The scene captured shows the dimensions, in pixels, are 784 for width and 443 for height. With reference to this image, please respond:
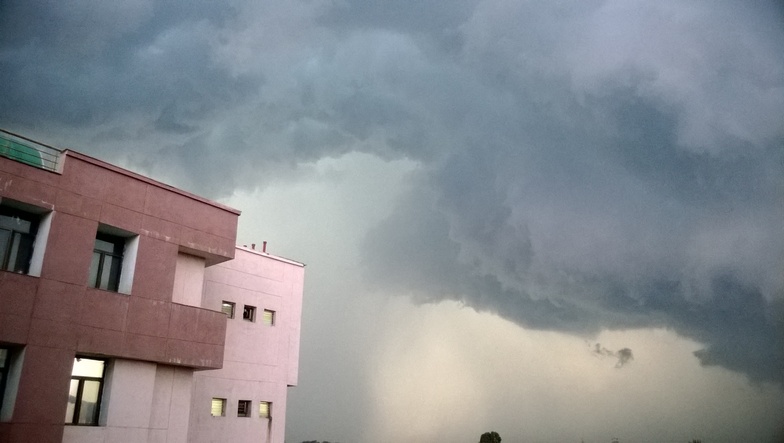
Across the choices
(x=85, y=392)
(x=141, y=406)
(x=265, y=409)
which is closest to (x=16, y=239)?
(x=85, y=392)

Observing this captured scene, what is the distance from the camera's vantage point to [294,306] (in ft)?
107

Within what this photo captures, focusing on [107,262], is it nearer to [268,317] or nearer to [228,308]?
[228,308]

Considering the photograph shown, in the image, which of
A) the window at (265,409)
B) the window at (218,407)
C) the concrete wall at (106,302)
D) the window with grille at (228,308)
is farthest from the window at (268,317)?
the concrete wall at (106,302)

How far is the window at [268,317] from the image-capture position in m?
Answer: 31.1

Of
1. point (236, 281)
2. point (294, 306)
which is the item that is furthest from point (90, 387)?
point (294, 306)

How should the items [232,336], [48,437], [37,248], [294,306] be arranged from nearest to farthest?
[48,437] → [37,248] → [232,336] → [294,306]

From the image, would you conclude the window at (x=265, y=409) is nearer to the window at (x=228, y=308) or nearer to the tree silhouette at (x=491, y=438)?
the window at (x=228, y=308)

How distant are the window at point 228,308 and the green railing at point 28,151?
10990 millimetres

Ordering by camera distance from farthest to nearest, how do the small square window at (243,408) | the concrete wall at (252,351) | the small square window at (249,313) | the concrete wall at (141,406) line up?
the small square window at (249,313)
the small square window at (243,408)
the concrete wall at (252,351)
the concrete wall at (141,406)

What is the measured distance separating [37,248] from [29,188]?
2.11 metres

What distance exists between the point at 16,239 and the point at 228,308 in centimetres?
1126

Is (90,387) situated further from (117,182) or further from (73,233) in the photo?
(117,182)

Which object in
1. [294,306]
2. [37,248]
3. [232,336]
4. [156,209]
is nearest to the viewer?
[37,248]

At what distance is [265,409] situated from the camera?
29781mm
